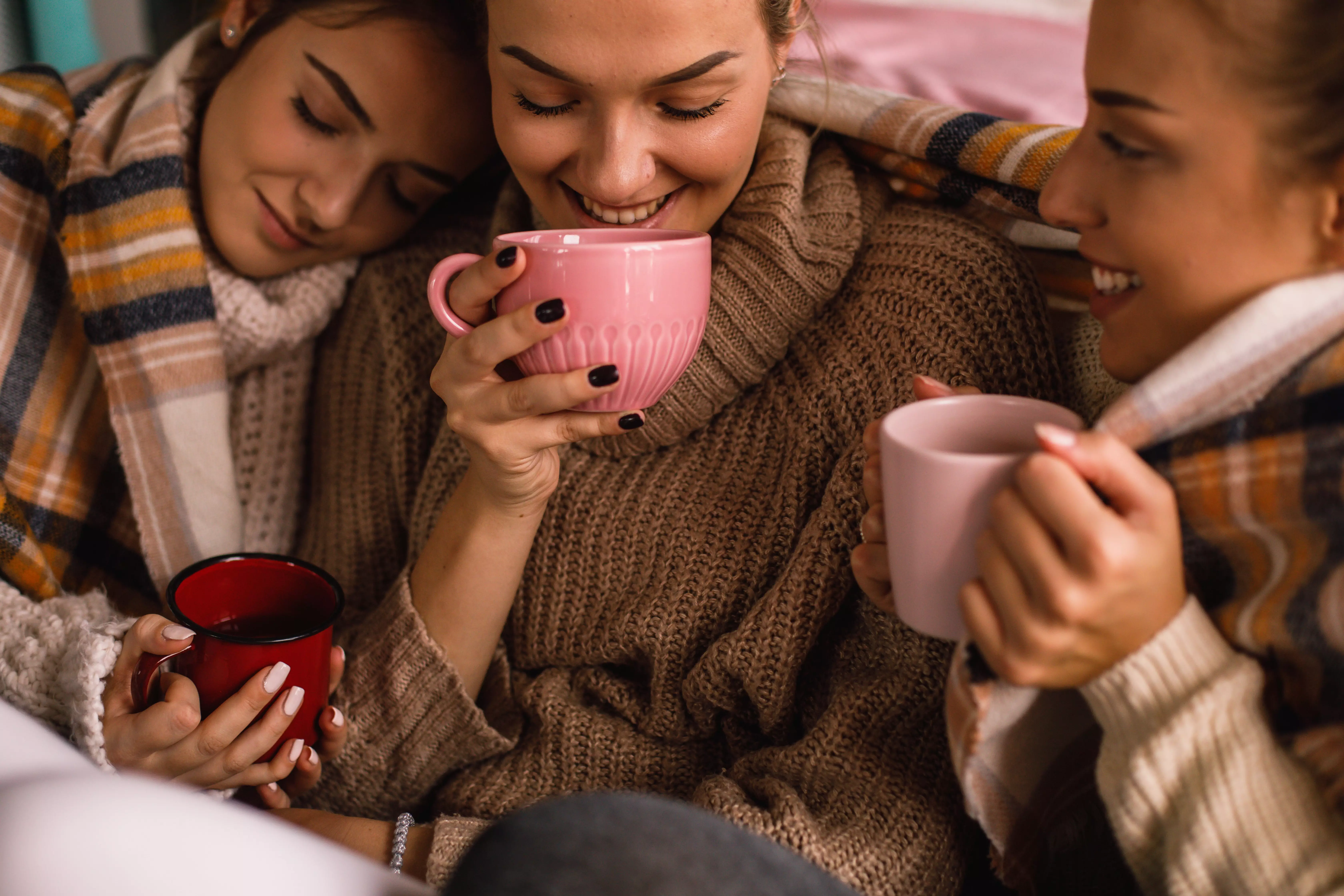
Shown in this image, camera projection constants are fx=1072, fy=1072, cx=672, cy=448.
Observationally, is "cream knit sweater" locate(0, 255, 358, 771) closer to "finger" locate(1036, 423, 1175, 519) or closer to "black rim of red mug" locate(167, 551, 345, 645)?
"black rim of red mug" locate(167, 551, 345, 645)

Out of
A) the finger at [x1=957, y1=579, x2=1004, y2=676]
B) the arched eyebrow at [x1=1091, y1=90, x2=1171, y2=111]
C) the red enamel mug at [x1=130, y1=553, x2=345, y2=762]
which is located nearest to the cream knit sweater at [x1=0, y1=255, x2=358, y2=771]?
the red enamel mug at [x1=130, y1=553, x2=345, y2=762]

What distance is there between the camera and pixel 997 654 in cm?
56

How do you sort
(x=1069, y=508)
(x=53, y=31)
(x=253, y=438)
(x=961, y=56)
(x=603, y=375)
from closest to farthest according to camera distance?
(x=1069, y=508) → (x=603, y=375) → (x=253, y=438) → (x=53, y=31) → (x=961, y=56)

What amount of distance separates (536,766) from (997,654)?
50 centimetres

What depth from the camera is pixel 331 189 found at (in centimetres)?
105

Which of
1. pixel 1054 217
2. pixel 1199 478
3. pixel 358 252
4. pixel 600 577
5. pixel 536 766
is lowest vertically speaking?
pixel 536 766

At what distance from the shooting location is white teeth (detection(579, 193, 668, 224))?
895 millimetres

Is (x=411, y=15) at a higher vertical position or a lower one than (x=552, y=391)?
higher

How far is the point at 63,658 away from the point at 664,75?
688 millimetres

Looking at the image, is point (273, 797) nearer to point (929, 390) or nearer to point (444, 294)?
point (444, 294)

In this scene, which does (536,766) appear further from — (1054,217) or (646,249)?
(1054,217)

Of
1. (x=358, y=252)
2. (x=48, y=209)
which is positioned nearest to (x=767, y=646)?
(x=358, y=252)

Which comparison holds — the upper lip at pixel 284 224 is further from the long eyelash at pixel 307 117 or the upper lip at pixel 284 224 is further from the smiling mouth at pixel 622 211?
the smiling mouth at pixel 622 211

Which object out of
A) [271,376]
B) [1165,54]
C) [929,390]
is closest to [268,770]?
[271,376]
